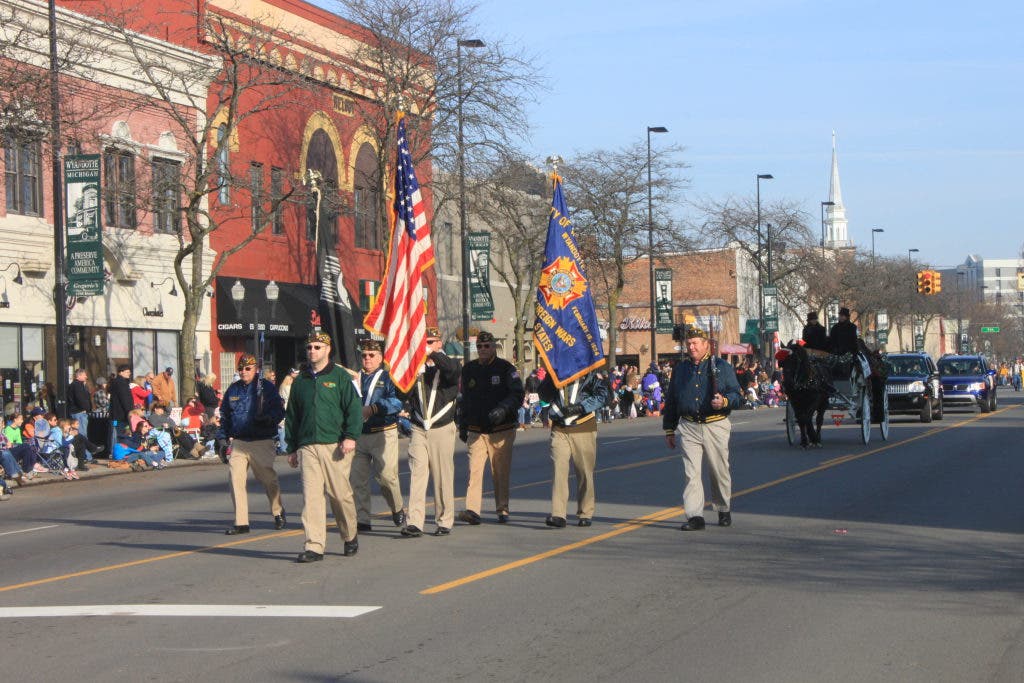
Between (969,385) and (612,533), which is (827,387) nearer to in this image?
(612,533)

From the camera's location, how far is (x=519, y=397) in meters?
14.0

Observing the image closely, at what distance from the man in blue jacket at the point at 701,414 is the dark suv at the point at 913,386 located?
19994 millimetres

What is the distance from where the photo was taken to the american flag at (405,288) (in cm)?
1409

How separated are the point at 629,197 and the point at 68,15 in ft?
98.8

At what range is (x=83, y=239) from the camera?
28.4 meters

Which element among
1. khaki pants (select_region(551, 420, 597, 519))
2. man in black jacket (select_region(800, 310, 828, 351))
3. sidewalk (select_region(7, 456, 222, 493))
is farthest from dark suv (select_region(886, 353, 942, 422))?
khaki pants (select_region(551, 420, 597, 519))

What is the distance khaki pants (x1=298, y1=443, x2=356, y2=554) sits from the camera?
11.8 metres

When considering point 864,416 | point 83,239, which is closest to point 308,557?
point 864,416

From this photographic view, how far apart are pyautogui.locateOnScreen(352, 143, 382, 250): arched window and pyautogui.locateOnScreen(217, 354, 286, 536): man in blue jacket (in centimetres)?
2990

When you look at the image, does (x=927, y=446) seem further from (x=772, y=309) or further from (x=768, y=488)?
(x=772, y=309)

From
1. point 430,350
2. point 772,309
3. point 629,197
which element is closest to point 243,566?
point 430,350

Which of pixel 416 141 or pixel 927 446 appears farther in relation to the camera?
pixel 416 141

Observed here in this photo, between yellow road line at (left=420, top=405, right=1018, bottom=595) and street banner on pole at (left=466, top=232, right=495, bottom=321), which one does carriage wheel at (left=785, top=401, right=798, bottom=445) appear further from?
street banner on pole at (left=466, top=232, right=495, bottom=321)

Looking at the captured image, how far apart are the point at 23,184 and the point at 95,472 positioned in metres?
8.76
